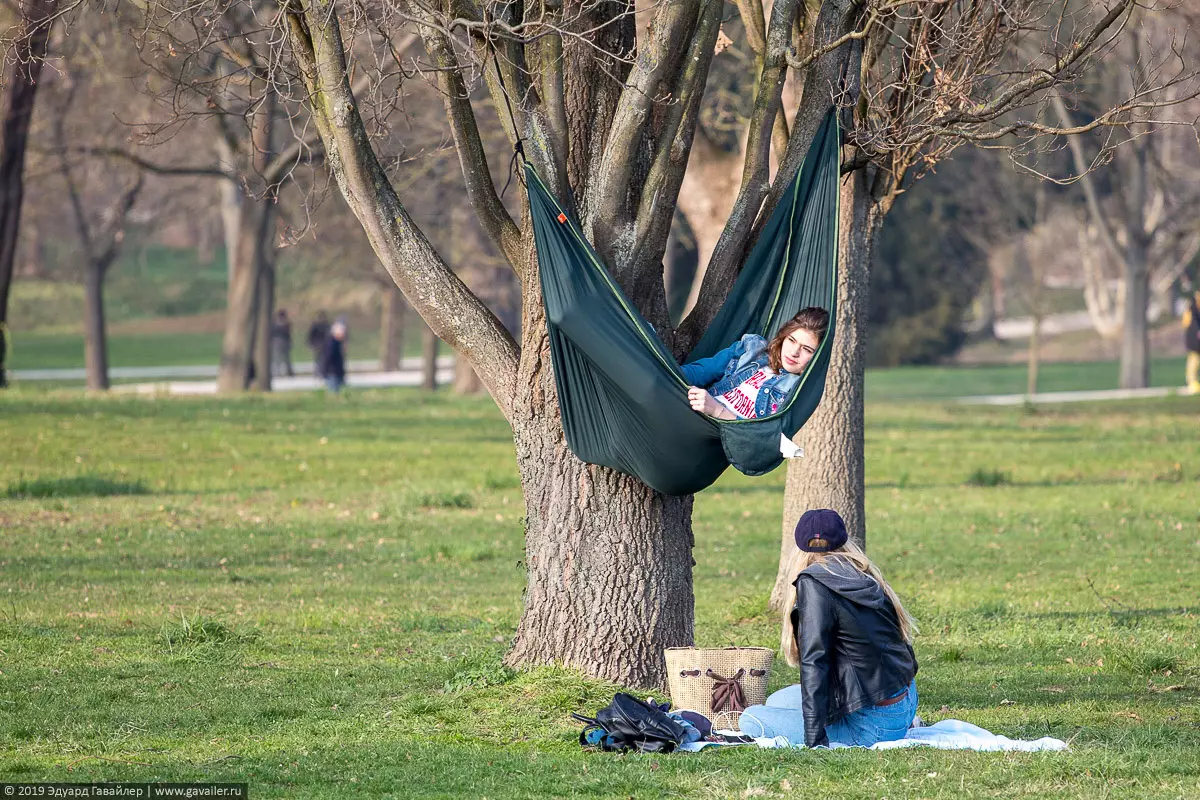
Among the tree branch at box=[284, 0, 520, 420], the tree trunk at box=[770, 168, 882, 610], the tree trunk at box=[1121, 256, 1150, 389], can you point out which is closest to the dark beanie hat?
the tree branch at box=[284, 0, 520, 420]

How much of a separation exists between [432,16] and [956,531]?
337 inches

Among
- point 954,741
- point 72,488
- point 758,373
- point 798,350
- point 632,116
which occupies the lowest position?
point 954,741

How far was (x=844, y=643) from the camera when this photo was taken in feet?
18.9

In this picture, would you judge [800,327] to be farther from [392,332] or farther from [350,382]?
[392,332]

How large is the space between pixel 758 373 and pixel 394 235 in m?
1.90

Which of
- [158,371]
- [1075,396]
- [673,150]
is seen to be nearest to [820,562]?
[673,150]

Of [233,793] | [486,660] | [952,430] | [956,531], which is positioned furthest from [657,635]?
[952,430]

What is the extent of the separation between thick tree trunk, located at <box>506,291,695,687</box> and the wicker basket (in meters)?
0.55

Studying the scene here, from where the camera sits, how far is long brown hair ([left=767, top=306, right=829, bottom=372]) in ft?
20.6

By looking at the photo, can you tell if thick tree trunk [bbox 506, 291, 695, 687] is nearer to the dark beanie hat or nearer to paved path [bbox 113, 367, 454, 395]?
the dark beanie hat

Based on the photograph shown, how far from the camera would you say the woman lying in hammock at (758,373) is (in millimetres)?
6203

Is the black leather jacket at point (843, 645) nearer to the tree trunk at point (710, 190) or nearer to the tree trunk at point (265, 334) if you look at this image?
the tree trunk at point (710, 190)

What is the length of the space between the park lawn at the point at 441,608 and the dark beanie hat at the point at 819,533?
804 millimetres

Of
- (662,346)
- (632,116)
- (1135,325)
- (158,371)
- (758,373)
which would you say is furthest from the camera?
(158,371)
